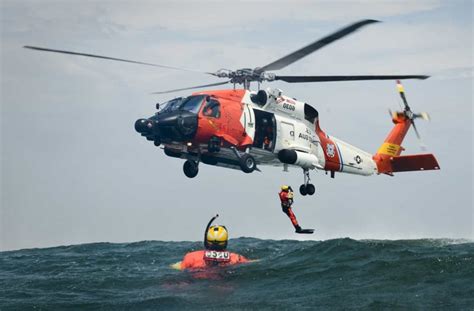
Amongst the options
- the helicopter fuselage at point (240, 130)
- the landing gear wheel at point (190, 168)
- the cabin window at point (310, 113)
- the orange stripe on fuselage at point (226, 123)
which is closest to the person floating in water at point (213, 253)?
the landing gear wheel at point (190, 168)

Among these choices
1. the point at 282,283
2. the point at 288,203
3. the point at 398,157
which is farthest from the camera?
the point at 398,157

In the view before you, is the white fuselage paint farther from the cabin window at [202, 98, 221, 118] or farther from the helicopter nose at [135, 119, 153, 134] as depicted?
the helicopter nose at [135, 119, 153, 134]

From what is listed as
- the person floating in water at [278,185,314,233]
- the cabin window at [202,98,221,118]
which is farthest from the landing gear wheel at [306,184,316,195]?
the cabin window at [202,98,221,118]

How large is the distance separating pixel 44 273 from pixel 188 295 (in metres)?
5.88

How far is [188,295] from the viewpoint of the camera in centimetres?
1422

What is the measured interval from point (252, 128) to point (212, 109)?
134cm

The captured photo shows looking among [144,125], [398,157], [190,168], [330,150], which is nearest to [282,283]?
[190,168]

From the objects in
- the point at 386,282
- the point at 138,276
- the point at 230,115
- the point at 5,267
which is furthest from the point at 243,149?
the point at 5,267

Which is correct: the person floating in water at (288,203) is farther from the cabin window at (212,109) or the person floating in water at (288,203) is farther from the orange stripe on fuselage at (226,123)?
the cabin window at (212,109)

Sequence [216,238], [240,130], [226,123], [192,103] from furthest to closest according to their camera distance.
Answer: [240,130], [226,123], [192,103], [216,238]

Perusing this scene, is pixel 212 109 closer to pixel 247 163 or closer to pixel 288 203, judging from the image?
pixel 247 163

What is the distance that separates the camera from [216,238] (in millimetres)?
16953

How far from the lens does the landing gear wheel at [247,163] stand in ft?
57.1

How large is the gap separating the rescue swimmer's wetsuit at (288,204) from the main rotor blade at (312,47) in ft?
11.1
